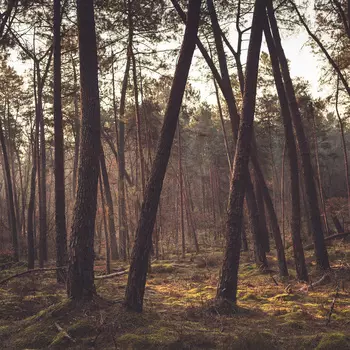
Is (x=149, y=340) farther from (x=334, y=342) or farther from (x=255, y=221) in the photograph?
(x=255, y=221)

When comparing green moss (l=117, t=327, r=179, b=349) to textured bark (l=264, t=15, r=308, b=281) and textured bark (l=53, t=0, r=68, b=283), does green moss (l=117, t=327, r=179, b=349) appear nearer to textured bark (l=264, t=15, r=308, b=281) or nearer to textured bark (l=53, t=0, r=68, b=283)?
textured bark (l=53, t=0, r=68, b=283)

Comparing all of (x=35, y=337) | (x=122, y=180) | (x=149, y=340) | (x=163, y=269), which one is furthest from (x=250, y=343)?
(x=122, y=180)

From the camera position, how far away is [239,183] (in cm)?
655

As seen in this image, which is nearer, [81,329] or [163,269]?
[81,329]

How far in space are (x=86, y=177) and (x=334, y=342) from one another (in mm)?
4452

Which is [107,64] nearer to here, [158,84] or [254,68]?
[158,84]

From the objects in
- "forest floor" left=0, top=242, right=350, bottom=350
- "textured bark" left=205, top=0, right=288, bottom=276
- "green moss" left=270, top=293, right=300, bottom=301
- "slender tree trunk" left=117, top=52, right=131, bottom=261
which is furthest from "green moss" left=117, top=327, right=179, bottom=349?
"slender tree trunk" left=117, top=52, right=131, bottom=261

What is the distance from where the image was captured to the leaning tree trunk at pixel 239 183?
21.0ft

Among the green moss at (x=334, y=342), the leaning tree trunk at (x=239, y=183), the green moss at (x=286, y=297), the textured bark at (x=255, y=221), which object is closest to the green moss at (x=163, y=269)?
the textured bark at (x=255, y=221)

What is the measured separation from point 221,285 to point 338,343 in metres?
2.45

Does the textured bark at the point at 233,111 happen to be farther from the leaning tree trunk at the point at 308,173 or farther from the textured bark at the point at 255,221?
the leaning tree trunk at the point at 308,173

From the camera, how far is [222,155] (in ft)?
91.6

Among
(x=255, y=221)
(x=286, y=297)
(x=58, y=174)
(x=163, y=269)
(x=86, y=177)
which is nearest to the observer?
(x=86, y=177)

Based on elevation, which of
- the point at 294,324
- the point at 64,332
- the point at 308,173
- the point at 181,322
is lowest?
the point at 294,324
